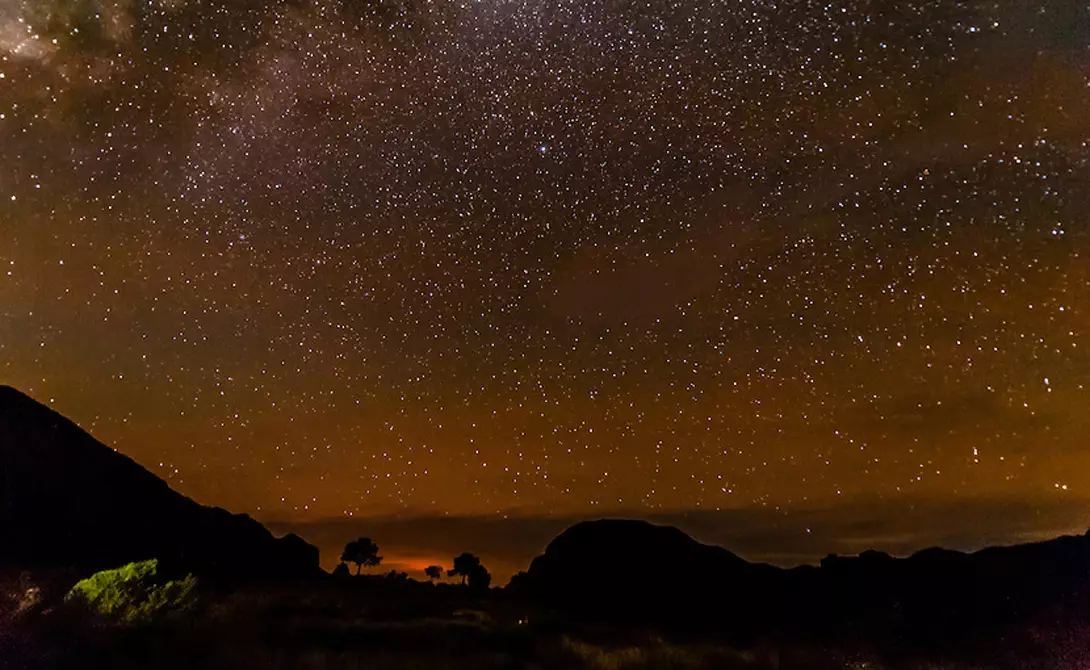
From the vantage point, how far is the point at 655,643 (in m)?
16.5

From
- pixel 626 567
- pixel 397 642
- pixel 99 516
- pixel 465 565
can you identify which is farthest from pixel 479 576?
pixel 397 642

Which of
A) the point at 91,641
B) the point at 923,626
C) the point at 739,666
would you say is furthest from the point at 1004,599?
the point at 91,641

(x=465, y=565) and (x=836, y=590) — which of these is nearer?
(x=836, y=590)

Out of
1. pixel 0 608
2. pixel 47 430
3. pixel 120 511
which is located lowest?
pixel 0 608

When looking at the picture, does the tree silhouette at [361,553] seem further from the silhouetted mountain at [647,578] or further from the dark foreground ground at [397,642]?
the dark foreground ground at [397,642]

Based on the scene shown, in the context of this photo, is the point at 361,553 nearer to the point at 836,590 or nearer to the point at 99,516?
the point at 99,516

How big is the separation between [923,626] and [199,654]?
651 inches

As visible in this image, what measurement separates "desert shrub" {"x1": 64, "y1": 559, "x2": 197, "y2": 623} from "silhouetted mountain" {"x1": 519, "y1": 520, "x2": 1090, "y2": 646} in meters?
8.95

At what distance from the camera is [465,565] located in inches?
1479

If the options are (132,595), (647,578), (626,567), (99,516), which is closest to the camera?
(132,595)

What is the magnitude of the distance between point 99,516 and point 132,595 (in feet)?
44.4

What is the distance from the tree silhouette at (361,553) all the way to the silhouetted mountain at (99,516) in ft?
19.8

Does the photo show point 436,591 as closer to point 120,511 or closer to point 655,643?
point 655,643

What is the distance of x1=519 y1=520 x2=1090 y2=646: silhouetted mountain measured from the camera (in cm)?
2070
